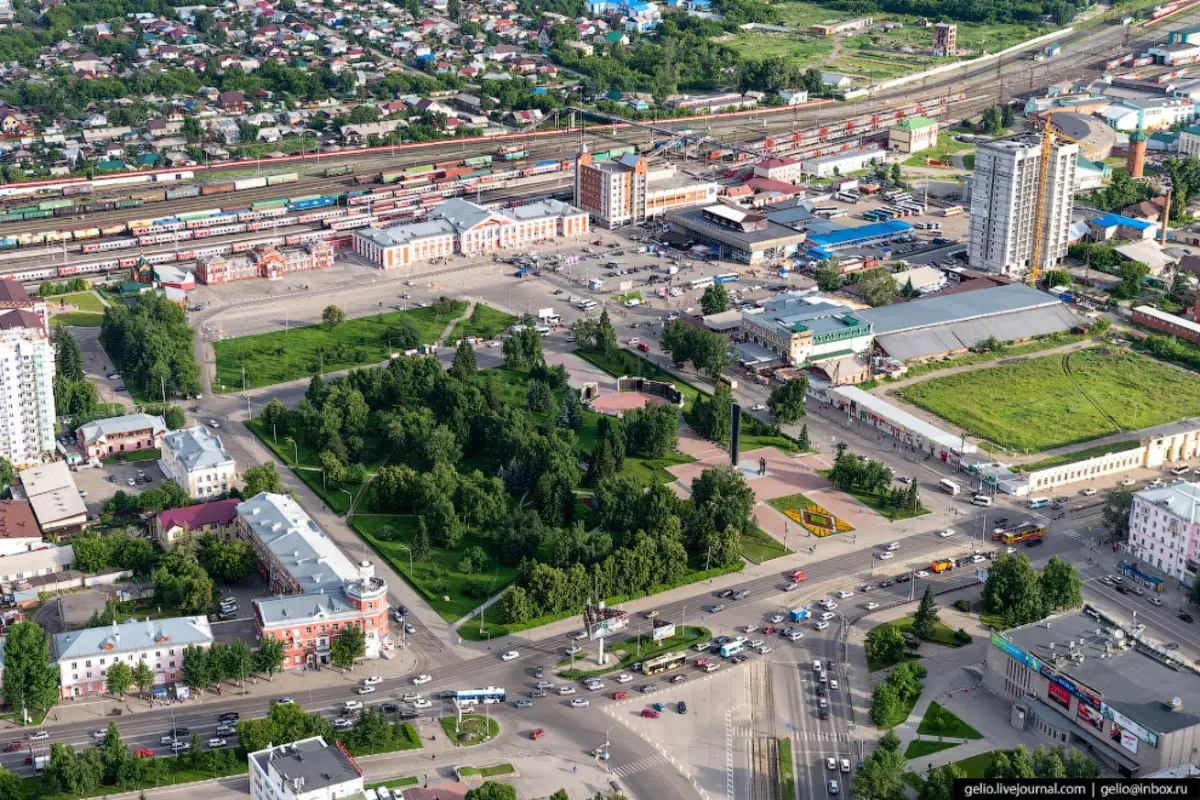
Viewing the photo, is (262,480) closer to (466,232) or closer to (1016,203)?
(466,232)

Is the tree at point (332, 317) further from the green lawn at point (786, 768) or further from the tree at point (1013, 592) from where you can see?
the green lawn at point (786, 768)

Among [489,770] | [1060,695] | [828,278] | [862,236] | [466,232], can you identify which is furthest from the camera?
[862,236]

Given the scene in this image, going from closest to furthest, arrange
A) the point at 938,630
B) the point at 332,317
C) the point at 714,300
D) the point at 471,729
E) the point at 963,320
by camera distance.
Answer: the point at 471,729
the point at 938,630
the point at 963,320
the point at 332,317
the point at 714,300

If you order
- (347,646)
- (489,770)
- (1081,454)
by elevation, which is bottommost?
(489,770)

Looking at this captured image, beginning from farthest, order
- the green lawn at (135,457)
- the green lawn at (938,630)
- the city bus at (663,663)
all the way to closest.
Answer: the green lawn at (135,457) → the green lawn at (938,630) → the city bus at (663,663)

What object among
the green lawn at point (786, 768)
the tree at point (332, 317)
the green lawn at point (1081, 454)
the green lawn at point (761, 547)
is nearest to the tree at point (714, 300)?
the tree at point (332, 317)

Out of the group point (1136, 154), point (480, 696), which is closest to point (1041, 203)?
point (1136, 154)
